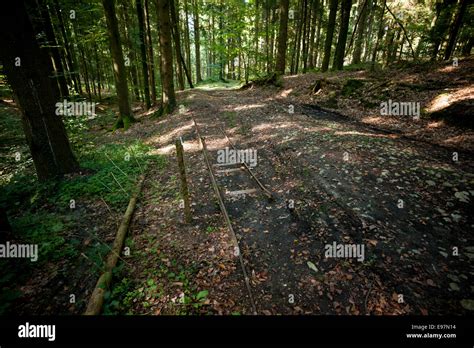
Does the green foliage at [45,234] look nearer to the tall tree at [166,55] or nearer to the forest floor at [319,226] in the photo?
the forest floor at [319,226]

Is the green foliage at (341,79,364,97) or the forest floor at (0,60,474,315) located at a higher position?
the green foliage at (341,79,364,97)

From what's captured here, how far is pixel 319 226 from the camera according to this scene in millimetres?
5434

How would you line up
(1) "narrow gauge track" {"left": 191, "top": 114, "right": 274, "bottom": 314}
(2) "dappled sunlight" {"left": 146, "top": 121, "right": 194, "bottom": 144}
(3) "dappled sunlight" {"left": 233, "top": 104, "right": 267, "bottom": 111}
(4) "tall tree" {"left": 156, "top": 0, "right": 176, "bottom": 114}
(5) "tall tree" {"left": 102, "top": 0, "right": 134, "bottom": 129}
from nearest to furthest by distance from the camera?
1. (1) "narrow gauge track" {"left": 191, "top": 114, "right": 274, "bottom": 314}
2. (2) "dappled sunlight" {"left": 146, "top": 121, "right": 194, "bottom": 144}
3. (5) "tall tree" {"left": 102, "top": 0, "right": 134, "bottom": 129}
4. (4) "tall tree" {"left": 156, "top": 0, "right": 176, "bottom": 114}
5. (3) "dappled sunlight" {"left": 233, "top": 104, "right": 267, "bottom": 111}

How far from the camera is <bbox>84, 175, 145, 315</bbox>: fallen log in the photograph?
3746 mm

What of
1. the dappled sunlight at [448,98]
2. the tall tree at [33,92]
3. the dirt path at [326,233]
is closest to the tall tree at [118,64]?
the tall tree at [33,92]

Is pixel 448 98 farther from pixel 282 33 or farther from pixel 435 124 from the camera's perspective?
pixel 282 33

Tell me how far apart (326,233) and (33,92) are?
864 cm

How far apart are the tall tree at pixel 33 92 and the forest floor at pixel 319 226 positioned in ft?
8.76

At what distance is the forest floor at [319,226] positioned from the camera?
3.97 meters

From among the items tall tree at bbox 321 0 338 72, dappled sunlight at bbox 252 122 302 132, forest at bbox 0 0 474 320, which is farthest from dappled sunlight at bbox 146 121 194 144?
tall tree at bbox 321 0 338 72

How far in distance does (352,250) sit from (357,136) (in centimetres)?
563

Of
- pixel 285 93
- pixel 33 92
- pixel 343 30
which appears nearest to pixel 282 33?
pixel 343 30

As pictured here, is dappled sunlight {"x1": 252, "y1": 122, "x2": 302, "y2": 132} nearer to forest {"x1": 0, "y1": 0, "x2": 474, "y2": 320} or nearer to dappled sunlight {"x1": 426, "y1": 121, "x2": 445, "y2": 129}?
forest {"x1": 0, "y1": 0, "x2": 474, "y2": 320}

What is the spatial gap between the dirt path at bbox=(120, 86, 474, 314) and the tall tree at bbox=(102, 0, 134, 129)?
8.34 metres
